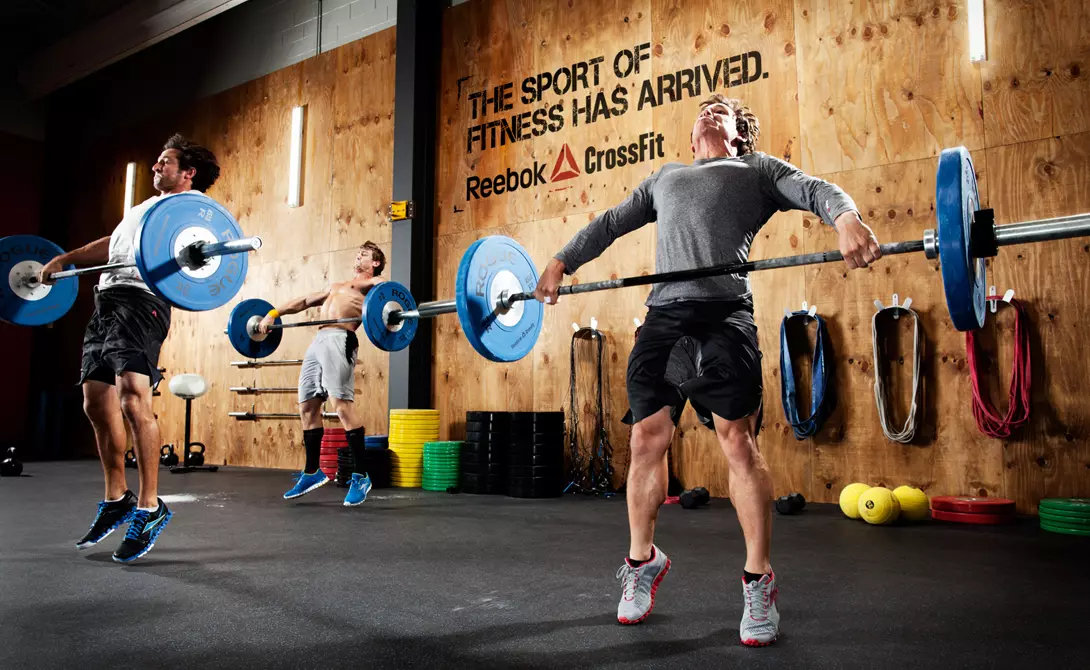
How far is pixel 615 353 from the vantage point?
15.5 ft

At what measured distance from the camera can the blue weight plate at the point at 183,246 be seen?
2.31 metres

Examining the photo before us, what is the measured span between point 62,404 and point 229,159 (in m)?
3.41

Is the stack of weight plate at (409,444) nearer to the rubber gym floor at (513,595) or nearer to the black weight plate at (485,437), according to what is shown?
the black weight plate at (485,437)

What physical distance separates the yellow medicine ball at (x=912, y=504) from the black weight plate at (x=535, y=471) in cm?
191

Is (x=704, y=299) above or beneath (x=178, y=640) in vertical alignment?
above

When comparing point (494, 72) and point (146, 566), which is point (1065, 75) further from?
point (146, 566)

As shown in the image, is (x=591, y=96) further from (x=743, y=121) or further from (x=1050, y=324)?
(x=743, y=121)

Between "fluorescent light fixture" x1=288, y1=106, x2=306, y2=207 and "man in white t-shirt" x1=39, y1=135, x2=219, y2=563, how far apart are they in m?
3.90

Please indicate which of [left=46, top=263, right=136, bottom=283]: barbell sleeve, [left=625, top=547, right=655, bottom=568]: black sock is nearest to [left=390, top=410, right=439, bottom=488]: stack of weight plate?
[left=46, top=263, right=136, bottom=283]: barbell sleeve

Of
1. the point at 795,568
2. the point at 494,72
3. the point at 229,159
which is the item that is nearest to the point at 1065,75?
the point at 795,568

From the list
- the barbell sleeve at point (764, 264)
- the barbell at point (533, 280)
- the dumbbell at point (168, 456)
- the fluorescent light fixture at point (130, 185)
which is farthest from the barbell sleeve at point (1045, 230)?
the fluorescent light fixture at point (130, 185)

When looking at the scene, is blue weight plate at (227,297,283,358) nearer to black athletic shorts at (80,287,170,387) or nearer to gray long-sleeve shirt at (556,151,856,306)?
black athletic shorts at (80,287,170,387)

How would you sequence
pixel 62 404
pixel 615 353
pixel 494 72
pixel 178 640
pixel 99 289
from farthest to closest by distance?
pixel 62 404
pixel 494 72
pixel 615 353
pixel 99 289
pixel 178 640

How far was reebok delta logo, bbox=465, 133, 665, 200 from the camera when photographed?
15.5 feet
